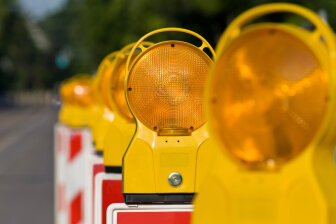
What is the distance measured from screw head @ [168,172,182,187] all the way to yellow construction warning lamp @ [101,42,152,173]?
63 cm

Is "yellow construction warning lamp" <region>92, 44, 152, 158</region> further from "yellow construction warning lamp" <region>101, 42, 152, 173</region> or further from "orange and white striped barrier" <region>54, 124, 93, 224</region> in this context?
"orange and white striped barrier" <region>54, 124, 93, 224</region>

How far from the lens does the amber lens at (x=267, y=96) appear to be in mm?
2170

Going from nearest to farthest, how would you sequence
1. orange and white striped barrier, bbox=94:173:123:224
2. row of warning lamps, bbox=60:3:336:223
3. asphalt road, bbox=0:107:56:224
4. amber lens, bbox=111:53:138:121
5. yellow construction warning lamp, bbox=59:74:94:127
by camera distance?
row of warning lamps, bbox=60:3:336:223 < orange and white striped barrier, bbox=94:173:123:224 < amber lens, bbox=111:53:138:121 < yellow construction warning lamp, bbox=59:74:94:127 < asphalt road, bbox=0:107:56:224

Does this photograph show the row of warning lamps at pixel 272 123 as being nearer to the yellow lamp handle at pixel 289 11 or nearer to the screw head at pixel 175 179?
the yellow lamp handle at pixel 289 11

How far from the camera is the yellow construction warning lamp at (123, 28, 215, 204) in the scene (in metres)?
3.46

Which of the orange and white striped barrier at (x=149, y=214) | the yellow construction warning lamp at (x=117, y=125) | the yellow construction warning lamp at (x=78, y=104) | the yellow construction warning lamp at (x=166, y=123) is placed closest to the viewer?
the orange and white striped barrier at (x=149, y=214)

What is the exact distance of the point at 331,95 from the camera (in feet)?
6.72

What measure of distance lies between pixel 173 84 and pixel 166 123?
15 cm

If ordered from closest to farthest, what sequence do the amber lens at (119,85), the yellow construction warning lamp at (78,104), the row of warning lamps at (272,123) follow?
the row of warning lamps at (272,123), the amber lens at (119,85), the yellow construction warning lamp at (78,104)

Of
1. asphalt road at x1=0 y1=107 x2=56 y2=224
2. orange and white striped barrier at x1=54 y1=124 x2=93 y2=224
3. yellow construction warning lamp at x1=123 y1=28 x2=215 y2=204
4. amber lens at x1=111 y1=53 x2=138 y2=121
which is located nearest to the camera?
yellow construction warning lamp at x1=123 y1=28 x2=215 y2=204

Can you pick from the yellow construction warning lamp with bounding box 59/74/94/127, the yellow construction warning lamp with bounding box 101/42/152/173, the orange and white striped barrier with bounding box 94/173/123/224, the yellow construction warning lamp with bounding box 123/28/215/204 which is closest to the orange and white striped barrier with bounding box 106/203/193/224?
the yellow construction warning lamp with bounding box 123/28/215/204

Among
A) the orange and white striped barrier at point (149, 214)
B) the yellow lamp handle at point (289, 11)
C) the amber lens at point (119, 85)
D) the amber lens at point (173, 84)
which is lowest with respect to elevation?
the orange and white striped barrier at point (149, 214)

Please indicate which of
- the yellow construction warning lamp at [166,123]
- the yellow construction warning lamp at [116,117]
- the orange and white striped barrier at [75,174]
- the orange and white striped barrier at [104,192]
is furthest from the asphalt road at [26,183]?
the yellow construction warning lamp at [166,123]

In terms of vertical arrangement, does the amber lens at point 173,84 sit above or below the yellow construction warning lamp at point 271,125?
above
